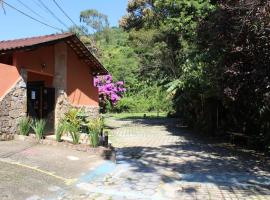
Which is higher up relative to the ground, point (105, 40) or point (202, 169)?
point (105, 40)

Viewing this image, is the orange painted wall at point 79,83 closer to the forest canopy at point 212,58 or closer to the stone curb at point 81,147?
the forest canopy at point 212,58

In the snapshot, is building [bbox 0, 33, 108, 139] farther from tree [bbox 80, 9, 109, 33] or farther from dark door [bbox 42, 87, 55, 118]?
tree [bbox 80, 9, 109, 33]

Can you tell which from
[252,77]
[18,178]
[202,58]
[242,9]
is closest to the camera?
[18,178]

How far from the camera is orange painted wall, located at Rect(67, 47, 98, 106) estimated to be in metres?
21.0

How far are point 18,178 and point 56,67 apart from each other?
10.7 metres

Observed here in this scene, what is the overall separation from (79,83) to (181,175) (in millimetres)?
10936

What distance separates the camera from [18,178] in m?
9.88

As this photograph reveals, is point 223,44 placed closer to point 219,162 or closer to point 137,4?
point 219,162

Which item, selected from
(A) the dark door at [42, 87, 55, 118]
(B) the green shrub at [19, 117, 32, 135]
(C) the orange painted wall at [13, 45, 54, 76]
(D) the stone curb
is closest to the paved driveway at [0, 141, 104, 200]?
(D) the stone curb

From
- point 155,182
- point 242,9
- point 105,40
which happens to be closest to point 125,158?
point 155,182

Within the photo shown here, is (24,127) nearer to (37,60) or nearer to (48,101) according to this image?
(37,60)

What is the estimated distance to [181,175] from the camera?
39.8ft

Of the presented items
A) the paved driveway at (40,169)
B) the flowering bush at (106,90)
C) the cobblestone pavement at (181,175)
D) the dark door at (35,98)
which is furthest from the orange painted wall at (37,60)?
the flowering bush at (106,90)

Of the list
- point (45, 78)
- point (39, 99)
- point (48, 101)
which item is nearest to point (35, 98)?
point (39, 99)
